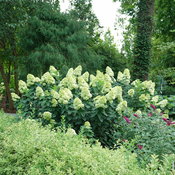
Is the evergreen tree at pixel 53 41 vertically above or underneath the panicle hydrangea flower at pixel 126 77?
above

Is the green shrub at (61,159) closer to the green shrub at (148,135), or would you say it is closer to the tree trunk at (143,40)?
the green shrub at (148,135)

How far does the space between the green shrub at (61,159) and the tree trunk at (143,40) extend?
7.81 m

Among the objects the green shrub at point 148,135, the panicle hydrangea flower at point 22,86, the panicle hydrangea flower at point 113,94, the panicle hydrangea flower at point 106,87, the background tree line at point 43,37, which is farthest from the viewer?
the background tree line at point 43,37

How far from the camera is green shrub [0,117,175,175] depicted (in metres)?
2.05

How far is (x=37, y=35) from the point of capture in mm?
10156

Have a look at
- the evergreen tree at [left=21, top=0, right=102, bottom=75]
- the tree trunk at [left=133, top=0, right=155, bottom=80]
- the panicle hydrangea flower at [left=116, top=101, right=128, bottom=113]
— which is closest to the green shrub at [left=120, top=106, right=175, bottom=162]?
the panicle hydrangea flower at [left=116, top=101, right=128, bottom=113]

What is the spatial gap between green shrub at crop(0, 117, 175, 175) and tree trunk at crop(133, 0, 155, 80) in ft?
25.6

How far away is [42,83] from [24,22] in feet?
17.5

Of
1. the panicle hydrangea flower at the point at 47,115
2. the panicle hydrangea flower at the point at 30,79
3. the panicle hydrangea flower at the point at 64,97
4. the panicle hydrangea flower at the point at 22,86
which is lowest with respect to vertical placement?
the panicle hydrangea flower at the point at 47,115

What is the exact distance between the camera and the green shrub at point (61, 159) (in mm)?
2051

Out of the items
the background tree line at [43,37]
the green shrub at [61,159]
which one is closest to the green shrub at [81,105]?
the green shrub at [61,159]

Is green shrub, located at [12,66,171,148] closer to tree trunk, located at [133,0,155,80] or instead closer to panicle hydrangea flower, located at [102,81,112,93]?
panicle hydrangea flower, located at [102,81,112,93]

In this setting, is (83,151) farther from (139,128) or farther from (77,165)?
(139,128)

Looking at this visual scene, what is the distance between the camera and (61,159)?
2305 millimetres
